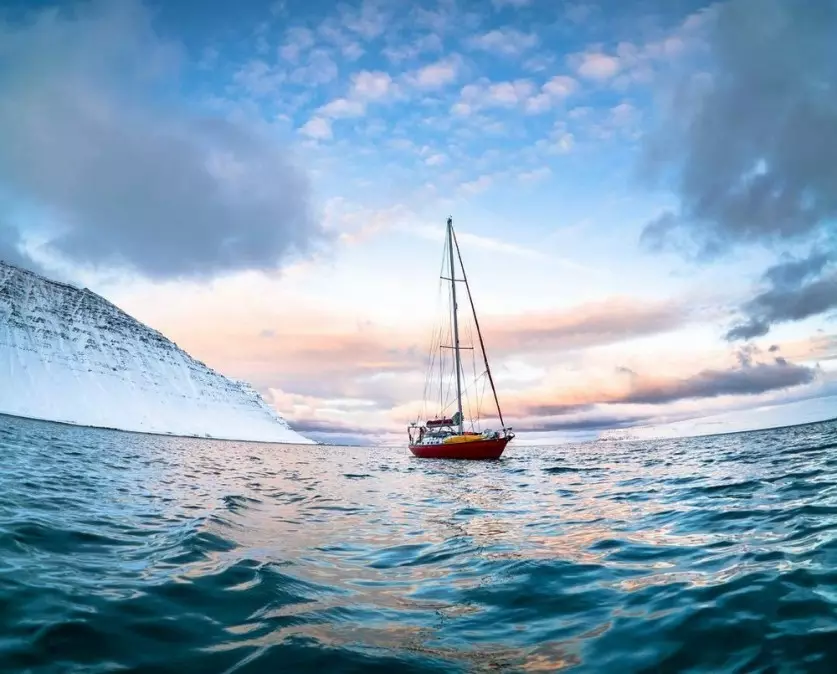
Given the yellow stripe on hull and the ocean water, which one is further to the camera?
the yellow stripe on hull

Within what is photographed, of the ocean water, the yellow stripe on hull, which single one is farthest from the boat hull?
the ocean water

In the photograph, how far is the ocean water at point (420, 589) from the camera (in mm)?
4527

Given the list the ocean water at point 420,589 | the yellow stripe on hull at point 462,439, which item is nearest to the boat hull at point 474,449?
the yellow stripe on hull at point 462,439

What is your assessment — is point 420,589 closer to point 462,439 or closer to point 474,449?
point 474,449

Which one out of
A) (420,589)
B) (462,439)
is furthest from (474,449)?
(420,589)

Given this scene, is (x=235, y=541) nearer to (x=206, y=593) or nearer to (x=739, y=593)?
(x=206, y=593)

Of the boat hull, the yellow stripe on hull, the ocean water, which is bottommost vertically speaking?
the boat hull

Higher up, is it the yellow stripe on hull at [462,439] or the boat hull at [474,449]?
the yellow stripe on hull at [462,439]

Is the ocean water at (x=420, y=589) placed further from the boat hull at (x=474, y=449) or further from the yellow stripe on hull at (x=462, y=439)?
the yellow stripe on hull at (x=462, y=439)

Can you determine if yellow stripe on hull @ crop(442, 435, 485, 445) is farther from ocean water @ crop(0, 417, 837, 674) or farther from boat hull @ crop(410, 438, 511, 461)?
ocean water @ crop(0, 417, 837, 674)

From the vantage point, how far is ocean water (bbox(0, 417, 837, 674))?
453cm

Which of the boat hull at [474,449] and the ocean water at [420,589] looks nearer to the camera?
the ocean water at [420,589]

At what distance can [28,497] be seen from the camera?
12.3 m

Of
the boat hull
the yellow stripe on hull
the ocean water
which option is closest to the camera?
the ocean water
